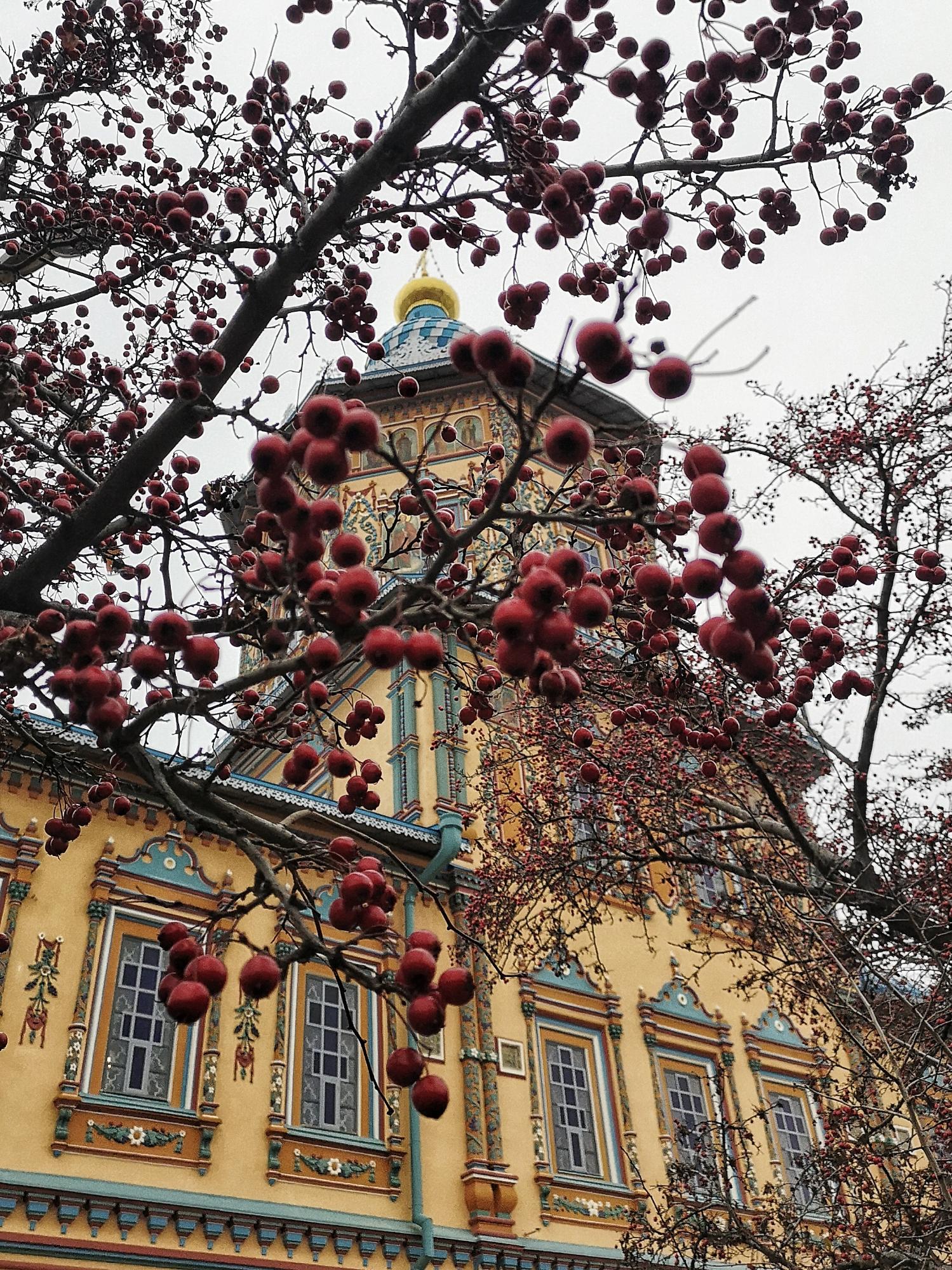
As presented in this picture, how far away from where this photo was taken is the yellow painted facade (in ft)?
27.0

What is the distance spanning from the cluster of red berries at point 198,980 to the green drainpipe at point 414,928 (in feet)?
18.7

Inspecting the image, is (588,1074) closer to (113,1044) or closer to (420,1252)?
(420,1252)

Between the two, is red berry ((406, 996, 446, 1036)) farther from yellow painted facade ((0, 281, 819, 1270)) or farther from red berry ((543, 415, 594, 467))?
yellow painted facade ((0, 281, 819, 1270))

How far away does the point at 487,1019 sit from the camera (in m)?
11.3

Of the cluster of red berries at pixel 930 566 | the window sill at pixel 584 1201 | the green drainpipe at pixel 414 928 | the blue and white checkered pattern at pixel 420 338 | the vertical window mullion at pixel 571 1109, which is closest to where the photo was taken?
the cluster of red berries at pixel 930 566

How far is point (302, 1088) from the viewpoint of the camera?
9852 mm

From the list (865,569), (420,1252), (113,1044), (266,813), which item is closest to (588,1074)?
(420,1252)

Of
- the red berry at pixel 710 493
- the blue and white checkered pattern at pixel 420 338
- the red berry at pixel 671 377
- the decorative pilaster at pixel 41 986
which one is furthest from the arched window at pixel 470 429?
the red berry at pixel 710 493

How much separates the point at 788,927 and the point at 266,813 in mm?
5971

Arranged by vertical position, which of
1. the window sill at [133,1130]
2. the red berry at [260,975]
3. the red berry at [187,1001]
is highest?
the window sill at [133,1130]

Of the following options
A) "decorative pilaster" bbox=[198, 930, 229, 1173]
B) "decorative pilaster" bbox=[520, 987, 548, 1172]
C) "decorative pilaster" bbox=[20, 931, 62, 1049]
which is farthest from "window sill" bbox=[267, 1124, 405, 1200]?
"decorative pilaster" bbox=[20, 931, 62, 1049]

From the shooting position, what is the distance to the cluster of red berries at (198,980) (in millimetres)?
2555

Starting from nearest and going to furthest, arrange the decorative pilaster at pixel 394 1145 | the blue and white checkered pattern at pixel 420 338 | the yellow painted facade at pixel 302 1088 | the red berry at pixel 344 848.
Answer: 1. the red berry at pixel 344 848
2. the yellow painted facade at pixel 302 1088
3. the decorative pilaster at pixel 394 1145
4. the blue and white checkered pattern at pixel 420 338

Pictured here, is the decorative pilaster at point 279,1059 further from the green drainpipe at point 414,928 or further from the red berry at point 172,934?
the red berry at point 172,934
